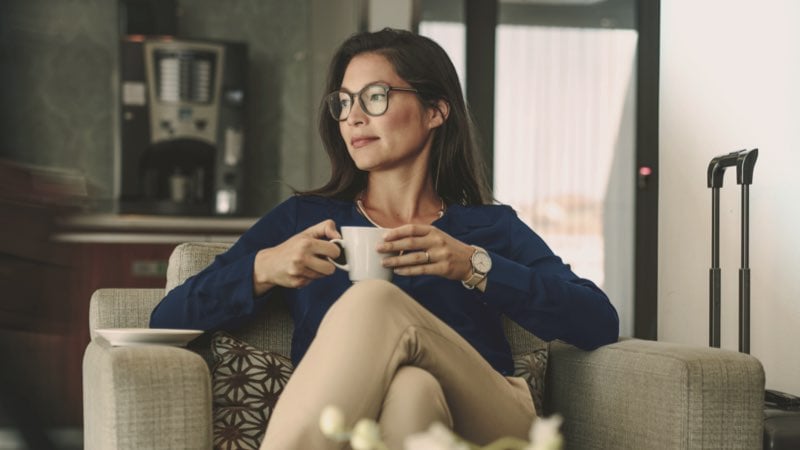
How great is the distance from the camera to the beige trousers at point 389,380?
1.44 metres

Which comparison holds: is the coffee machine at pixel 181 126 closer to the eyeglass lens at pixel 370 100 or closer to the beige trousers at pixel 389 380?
the eyeglass lens at pixel 370 100

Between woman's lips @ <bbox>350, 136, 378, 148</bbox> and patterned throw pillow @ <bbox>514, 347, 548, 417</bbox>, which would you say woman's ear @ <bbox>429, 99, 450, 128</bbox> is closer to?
woman's lips @ <bbox>350, 136, 378, 148</bbox>

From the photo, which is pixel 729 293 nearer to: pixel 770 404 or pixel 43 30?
pixel 770 404

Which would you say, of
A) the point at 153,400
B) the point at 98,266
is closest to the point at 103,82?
the point at 98,266

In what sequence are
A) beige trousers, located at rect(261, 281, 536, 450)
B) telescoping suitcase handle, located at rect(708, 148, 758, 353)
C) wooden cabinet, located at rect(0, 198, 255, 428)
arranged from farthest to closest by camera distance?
wooden cabinet, located at rect(0, 198, 255, 428), telescoping suitcase handle, located at rect(708, 148, 758, 353), beige trousers, located at rect(261, 281, 536, 450)

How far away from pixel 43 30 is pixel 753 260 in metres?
3.73

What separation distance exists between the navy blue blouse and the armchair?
0.25ft

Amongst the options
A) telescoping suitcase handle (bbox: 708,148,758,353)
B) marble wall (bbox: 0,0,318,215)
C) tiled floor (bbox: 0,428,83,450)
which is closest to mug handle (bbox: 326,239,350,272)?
telescoping suitcase handle (bbox: 708,148,758,353)

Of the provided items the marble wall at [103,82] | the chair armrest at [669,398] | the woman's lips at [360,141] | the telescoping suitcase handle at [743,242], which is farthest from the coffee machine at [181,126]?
the chair armrest at [669,398]

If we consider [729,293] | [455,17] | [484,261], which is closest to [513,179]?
[455,17]

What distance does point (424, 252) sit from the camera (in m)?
1.75

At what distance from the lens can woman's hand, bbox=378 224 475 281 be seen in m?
1.71

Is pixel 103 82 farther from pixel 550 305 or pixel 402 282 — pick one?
pixel 550 305

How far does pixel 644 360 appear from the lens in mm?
1762
